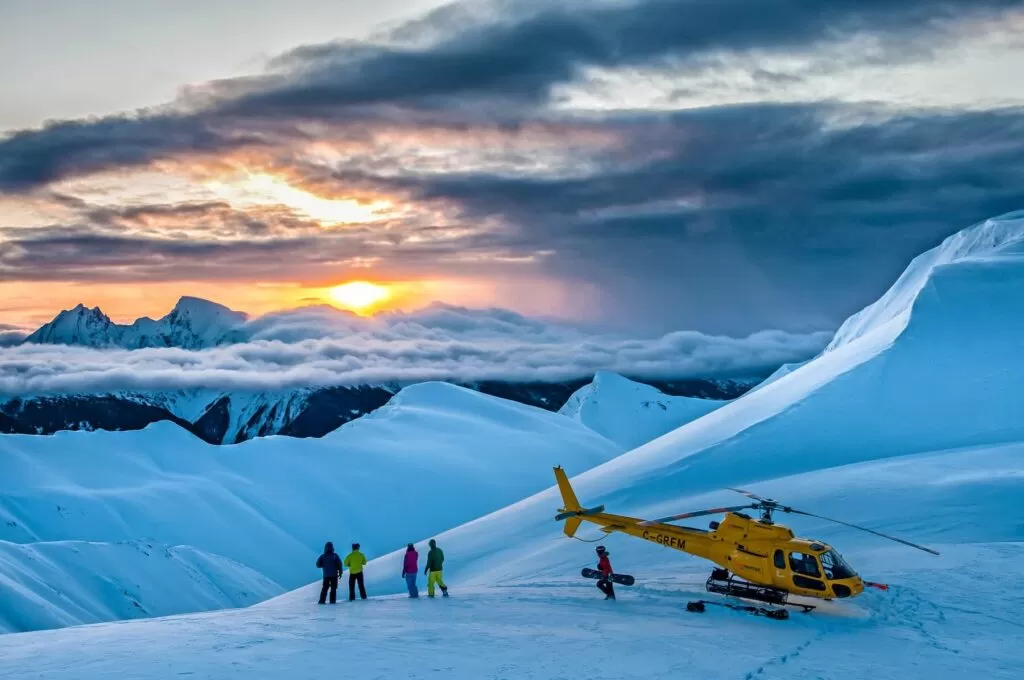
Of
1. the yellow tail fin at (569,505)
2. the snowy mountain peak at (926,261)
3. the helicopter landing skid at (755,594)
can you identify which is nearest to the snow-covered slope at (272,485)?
the snowy mountain peak at (926,261)

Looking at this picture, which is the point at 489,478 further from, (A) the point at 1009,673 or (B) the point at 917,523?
(A) the point at 1009,673

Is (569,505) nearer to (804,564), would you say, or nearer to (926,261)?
(804,564)

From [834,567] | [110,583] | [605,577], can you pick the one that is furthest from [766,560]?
[110,583]

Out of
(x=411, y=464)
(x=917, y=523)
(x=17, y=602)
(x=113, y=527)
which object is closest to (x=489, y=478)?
(x=411, y=464)

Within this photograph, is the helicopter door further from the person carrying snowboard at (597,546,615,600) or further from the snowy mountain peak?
the snowy mountain peak

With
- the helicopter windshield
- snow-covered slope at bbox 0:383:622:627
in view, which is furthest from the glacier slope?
snow-covered slope at bbox 0:383:622:627

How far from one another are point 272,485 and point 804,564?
13438 cm

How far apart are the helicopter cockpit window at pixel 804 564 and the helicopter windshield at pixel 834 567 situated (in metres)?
0.18

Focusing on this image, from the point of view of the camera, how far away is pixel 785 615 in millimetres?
20031

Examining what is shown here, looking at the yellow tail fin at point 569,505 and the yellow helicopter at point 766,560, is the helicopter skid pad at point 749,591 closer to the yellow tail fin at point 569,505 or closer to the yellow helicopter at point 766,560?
the yellow helicopter at point 766,560

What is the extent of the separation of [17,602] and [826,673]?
6601cm

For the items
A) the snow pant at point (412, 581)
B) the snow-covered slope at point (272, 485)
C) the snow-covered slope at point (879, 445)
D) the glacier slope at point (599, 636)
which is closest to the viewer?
the glacier slope at point (599, 636)

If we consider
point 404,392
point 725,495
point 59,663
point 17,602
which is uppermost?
point 404,392

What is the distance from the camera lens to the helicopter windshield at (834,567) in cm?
2019
